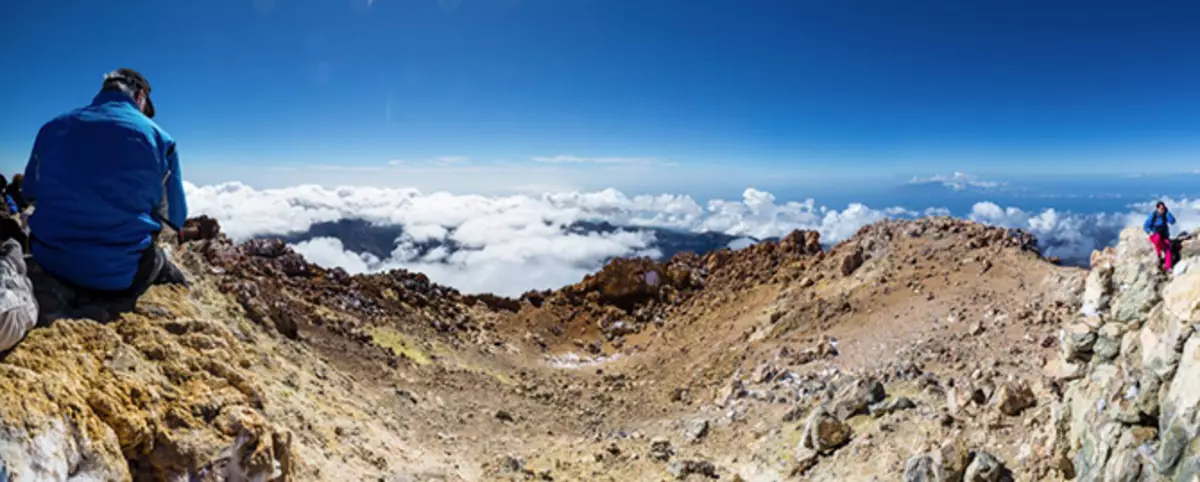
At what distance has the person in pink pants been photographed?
8250mm

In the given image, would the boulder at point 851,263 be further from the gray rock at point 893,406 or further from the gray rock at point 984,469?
the gray rock at point 984,469

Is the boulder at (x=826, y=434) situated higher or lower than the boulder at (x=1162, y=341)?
lower

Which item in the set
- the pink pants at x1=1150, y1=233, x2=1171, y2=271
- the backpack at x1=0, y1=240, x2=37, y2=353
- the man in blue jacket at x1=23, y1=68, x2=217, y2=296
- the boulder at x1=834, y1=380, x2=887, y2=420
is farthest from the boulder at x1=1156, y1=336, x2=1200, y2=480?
the man in blue jacket at x1=23, y1=68, x2=217, y2=296

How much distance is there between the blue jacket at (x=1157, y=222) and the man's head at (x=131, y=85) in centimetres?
1279

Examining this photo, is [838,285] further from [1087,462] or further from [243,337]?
[243,337]

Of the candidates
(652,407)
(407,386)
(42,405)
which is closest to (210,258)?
(407,386)

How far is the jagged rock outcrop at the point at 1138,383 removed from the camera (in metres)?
5.64

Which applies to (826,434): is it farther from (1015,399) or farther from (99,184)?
(99,184)

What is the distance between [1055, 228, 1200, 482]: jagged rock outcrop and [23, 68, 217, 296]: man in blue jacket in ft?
31.2

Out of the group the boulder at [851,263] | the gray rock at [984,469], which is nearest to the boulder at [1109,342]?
the gray rock at [984,469]

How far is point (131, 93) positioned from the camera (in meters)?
5.17

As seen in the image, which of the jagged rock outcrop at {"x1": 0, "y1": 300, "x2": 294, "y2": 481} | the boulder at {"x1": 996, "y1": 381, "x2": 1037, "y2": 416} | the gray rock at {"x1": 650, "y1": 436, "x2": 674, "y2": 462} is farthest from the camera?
the gray rock at {"x1": 650, "y1": 436, "x2": 674, "y2": 462}

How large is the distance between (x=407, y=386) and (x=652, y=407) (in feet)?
22.8

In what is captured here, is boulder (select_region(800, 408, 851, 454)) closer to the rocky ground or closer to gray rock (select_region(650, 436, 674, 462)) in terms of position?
the rocky ground
